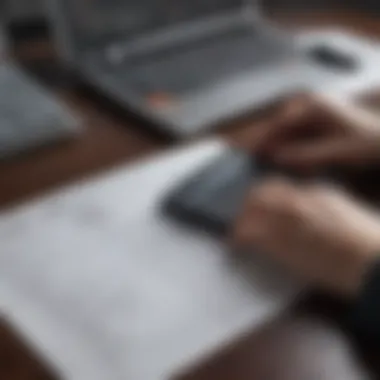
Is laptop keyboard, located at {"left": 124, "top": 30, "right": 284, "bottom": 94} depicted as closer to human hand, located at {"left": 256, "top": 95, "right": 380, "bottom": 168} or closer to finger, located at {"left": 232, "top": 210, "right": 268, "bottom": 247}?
human hand, located at {"left": 256, "top": 95, "right": 380, "bottom": 168}

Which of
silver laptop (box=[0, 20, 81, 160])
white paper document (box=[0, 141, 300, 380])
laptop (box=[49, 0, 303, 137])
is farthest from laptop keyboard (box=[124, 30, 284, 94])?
white paper document (box=[0, 141, 300, 380])

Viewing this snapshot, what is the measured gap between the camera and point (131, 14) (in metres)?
1.19

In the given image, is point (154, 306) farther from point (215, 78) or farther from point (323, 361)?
point (215, 78)

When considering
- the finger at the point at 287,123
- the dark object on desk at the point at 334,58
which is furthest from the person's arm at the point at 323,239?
the dark object on desk at the point at 334,58

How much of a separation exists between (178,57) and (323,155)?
0.36 m

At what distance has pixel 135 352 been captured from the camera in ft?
2.28

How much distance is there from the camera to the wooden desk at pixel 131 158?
0.68m

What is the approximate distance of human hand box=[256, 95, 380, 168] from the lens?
960mm

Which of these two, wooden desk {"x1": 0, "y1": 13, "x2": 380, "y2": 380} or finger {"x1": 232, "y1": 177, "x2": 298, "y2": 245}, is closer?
Answer: wooden desk {"x1": 0, "y1": 13, "x2": 380, "y2": 380}

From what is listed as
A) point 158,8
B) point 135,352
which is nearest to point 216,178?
point 135,352

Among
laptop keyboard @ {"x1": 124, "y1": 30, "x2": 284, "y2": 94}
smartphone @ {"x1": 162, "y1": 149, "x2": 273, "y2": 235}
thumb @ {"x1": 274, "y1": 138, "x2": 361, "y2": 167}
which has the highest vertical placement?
laptop keyboard @ {"x1": 124, "y1": 30, "x2": 284, "y2": 94}

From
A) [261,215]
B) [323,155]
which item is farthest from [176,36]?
[261,215]

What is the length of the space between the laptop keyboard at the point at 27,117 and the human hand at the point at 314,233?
1.06 ft

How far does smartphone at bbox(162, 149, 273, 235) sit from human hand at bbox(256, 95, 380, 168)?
5cm
